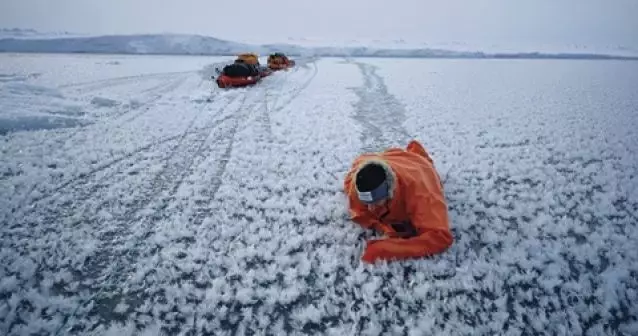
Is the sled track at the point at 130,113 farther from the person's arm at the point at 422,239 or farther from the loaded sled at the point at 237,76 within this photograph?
the person's arm at the point at 422,239

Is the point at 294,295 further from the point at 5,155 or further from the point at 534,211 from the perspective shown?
the point at 5,155

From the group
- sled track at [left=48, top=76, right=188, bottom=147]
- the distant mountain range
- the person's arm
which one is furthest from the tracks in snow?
the distant mountain range

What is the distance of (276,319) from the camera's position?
2.62 metres

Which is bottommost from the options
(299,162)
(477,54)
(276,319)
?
(276,319)

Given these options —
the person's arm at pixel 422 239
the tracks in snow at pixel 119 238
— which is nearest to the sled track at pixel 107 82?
the tracks in snow at pixel 119 238

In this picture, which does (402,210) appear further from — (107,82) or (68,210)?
(107,82)

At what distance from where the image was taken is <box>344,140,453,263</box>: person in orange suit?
9.84 feet

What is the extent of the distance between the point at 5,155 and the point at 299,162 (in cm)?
480

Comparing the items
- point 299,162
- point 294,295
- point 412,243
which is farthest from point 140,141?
point 412,243

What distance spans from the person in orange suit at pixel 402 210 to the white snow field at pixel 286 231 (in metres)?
0.18

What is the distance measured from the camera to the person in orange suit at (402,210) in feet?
9.84

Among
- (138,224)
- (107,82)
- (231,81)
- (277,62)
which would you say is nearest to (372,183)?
(138,224)

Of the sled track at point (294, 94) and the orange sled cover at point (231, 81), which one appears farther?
the orange sled cover at point (231, 81)

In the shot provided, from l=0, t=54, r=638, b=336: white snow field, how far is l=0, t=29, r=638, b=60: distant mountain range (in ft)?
107
